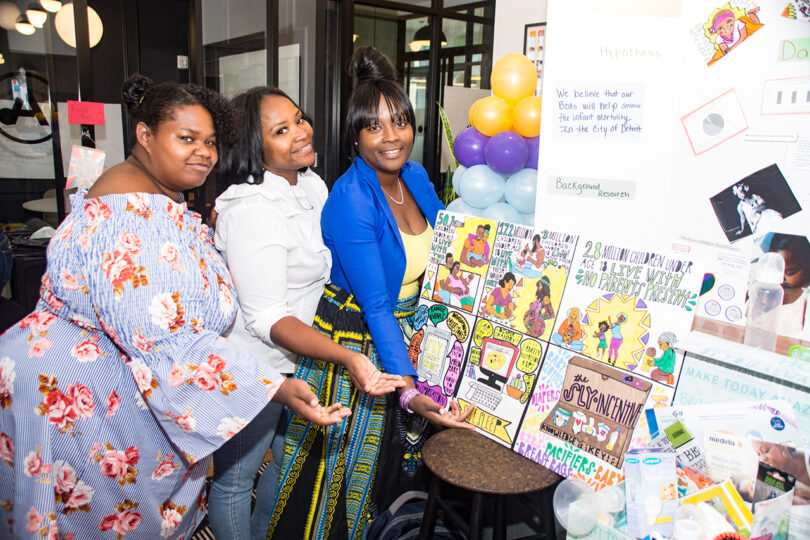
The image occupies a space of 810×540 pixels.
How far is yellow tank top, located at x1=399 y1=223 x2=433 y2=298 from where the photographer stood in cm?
179

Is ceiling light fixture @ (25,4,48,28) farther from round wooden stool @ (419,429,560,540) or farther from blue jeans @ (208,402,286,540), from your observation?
round wooden stool @ (419,429,560,540)

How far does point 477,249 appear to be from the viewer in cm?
168

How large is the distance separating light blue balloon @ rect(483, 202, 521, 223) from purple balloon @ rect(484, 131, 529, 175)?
15 centimetres

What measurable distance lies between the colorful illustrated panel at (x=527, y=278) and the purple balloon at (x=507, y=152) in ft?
2.17

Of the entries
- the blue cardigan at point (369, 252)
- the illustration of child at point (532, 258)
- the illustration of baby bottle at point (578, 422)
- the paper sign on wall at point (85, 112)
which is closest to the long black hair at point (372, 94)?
the blue cardigan at point (369, 252)

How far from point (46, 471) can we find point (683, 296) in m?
1.47

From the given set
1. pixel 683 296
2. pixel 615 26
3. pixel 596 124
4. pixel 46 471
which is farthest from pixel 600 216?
pixel 46 471

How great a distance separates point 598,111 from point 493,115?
851 mm

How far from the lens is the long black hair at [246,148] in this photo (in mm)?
1585

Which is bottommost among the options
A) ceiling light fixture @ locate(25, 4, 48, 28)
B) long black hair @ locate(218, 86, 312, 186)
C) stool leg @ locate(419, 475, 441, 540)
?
stool leg @ locate(419, 475, 441, 540)

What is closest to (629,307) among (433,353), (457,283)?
(457,283)

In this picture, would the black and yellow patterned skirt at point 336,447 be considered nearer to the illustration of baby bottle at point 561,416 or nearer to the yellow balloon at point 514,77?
the illustration of baby bottle at point 561,416

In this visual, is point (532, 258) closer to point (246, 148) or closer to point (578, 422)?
point (578, 422)

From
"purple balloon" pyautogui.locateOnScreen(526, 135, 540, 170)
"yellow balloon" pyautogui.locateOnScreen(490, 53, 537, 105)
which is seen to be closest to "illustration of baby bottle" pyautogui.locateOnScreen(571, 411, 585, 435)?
"purple balloon" pyautogui.locateOnScreen(526, 135, 540, 170)
